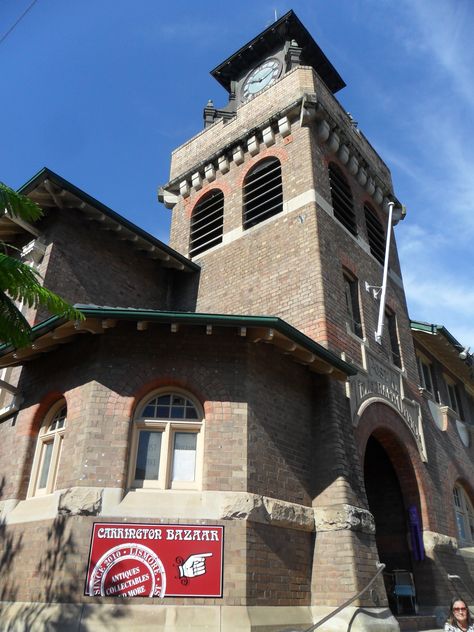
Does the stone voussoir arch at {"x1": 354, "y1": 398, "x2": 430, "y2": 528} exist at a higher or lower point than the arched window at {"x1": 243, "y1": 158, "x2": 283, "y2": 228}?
lower

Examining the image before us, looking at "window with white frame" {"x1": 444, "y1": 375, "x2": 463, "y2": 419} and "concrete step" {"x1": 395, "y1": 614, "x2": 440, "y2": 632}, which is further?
"window with white frame" {"x1": 444, "y1": 375, "x2": 463, "y2": 419}

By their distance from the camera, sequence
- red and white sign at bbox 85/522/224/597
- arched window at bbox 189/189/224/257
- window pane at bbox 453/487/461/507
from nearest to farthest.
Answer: red and white sign at bbox 85/522/224/597 → window pane at bbox 453/487/461/507 → arched window at bbox 189/189/224/257

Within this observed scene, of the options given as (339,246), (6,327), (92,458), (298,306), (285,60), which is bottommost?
(92,458)

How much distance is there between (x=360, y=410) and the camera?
12.5 meters

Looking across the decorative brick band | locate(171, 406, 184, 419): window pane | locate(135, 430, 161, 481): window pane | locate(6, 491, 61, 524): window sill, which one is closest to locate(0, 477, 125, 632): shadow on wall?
locate(6, 491, 61, 524): window sill

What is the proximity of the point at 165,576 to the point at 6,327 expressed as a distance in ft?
15.0

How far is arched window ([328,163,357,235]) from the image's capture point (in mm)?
16719

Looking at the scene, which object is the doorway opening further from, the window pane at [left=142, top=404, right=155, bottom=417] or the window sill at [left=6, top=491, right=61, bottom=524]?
the window sill at [left=6, top=491, right=61, bottom=524]

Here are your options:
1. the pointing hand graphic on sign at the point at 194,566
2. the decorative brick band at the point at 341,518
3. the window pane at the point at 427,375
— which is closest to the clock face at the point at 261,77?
the window pane at the point at 427,375

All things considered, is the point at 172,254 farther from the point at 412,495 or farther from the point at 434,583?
Result: the point at 434,583

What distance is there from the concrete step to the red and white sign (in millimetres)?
4951

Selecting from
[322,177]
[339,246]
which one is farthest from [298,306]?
[322,177]

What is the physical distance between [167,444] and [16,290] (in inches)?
152

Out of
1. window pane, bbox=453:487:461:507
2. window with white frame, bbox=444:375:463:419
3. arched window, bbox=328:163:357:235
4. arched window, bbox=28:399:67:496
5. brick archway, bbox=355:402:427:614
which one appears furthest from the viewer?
window with white frame, bbox=444:375:463:419
